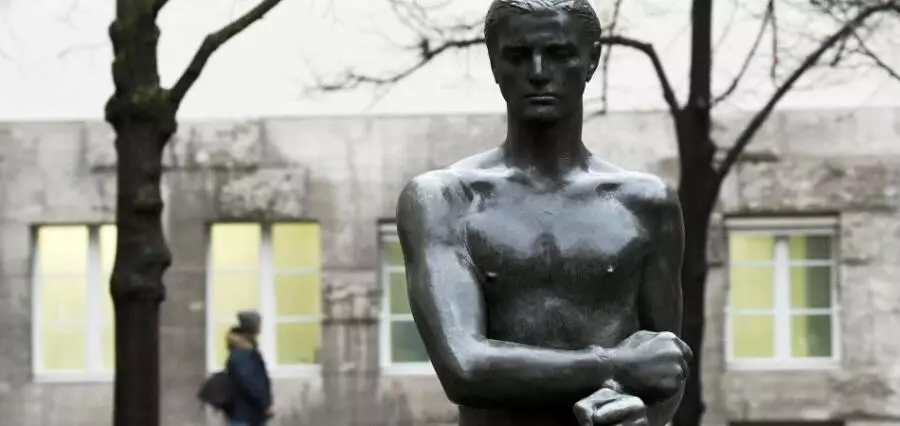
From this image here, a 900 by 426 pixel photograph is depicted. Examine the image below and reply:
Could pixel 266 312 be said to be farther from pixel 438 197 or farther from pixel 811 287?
pixel 438 197

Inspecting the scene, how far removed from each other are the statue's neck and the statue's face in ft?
0.19

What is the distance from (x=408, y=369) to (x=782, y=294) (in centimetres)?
377

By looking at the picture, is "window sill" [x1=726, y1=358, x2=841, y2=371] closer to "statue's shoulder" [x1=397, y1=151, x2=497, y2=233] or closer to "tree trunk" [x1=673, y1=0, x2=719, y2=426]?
"tree trunk" [x1=673, y1=0, x2=719, y2=426]

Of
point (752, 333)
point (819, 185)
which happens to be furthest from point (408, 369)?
point (819, 185)

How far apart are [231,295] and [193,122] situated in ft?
5.72

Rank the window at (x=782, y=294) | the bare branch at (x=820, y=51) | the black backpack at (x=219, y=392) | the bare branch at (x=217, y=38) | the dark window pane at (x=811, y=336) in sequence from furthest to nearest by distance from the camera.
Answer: the dark window pane at (x=811, y=336) < the window at (x=782, y=294) < the black backpack at (x=219, y=392) < the bare branch at (x=820, y=51) < the bare branch at (x=217, y=38)

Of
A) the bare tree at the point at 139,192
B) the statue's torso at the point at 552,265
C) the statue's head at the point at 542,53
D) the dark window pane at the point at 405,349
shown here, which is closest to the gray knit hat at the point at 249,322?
the bare tree at the point at 139,192

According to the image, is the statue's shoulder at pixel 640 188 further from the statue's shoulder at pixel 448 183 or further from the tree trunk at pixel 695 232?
the tree trunk at pixel 695 232

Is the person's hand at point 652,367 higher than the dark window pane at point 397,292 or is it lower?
higher

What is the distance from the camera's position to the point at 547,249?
12.0ft

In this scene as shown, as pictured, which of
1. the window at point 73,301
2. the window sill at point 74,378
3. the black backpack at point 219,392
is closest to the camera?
the black backpack at point 219,392

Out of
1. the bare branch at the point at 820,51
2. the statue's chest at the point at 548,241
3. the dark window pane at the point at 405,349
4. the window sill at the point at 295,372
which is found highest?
the bare branch at the point at 820,51

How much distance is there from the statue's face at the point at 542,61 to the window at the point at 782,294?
11.8m

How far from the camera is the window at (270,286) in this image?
50.3 feet
